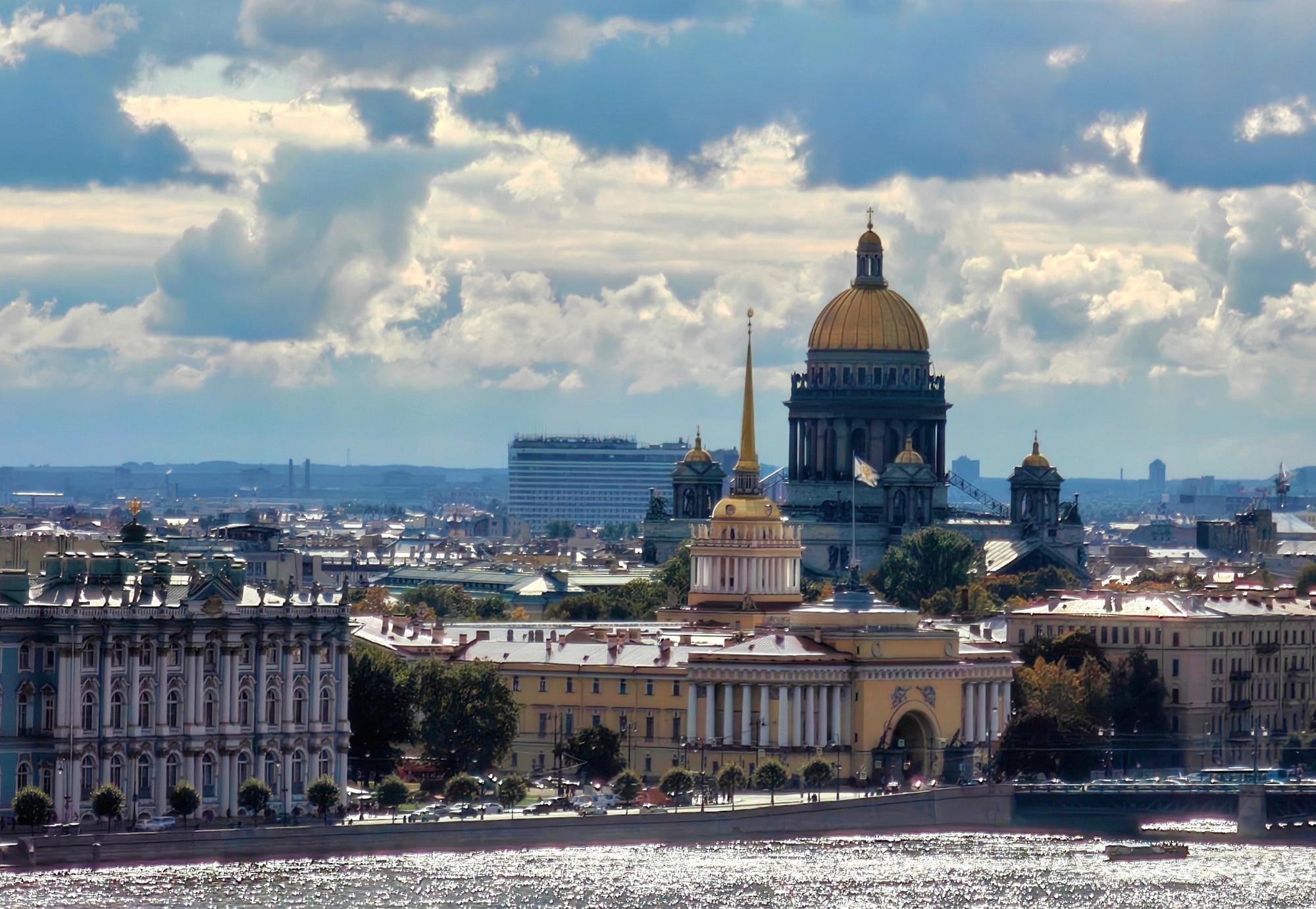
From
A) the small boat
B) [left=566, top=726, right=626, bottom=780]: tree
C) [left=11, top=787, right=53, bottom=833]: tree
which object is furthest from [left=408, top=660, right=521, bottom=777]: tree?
[left=11, top=787, right=53, bottom=833]: tree

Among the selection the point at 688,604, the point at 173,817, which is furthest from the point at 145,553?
the point at 688,604

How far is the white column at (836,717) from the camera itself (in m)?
117

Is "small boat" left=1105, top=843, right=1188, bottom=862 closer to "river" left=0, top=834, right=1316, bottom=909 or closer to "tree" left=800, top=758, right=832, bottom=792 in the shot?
"river" left=0, top=834, right=1316, bottom=909

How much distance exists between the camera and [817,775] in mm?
112500

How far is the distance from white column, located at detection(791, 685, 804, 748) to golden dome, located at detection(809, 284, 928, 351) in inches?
2959

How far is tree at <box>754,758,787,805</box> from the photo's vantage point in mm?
111625

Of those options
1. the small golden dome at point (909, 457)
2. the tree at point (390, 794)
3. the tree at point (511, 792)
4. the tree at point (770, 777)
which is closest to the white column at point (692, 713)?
the tree at point (770, 777)

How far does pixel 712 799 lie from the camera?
355 feet

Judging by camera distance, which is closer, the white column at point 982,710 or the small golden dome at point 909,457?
the white column at point 982,710

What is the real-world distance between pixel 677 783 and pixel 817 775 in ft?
18.7

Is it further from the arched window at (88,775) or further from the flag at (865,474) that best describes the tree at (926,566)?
the arched window at (88,775)

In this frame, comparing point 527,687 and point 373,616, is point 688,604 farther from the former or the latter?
point 527,687

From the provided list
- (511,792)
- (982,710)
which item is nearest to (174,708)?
(511,792)

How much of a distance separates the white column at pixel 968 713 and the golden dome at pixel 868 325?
70.9 meters
